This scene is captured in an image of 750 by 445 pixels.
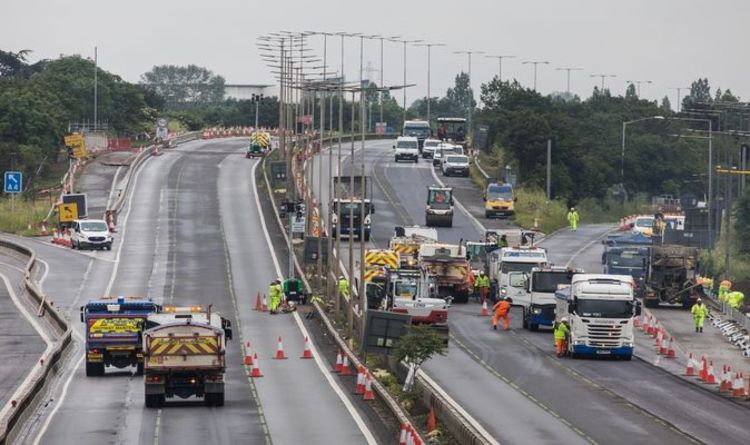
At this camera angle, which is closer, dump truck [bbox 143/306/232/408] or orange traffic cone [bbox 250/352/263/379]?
dump truck [bbox 143/306/232/408]

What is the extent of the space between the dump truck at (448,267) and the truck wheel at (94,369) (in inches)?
1003

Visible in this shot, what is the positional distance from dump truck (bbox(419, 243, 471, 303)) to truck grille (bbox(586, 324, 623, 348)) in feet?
56.3

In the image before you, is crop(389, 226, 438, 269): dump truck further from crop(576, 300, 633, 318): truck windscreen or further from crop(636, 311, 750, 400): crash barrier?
crop(576, 300, 633, 318): truck windscreen

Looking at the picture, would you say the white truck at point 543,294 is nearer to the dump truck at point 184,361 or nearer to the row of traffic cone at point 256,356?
the row of traffic cone at point 256,356

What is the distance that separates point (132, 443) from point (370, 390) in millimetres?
9862

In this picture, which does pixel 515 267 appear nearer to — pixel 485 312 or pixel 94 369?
pixel 485 312

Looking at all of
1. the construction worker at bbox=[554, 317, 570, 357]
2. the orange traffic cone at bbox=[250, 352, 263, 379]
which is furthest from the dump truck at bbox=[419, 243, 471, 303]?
the orange traffic cone at bbox=[250, 352, 263, 379]

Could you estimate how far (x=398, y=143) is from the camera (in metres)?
148

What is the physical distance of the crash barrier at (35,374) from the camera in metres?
37.7

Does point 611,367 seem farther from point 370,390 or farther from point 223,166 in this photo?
point 223,166

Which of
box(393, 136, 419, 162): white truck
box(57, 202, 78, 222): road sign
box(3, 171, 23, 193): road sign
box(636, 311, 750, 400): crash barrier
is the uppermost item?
box(393, 136, 419, 162): white truck

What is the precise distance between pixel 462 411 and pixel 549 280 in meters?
24.4

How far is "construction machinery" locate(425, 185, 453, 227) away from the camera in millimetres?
105312

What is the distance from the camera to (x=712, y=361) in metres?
60.3
